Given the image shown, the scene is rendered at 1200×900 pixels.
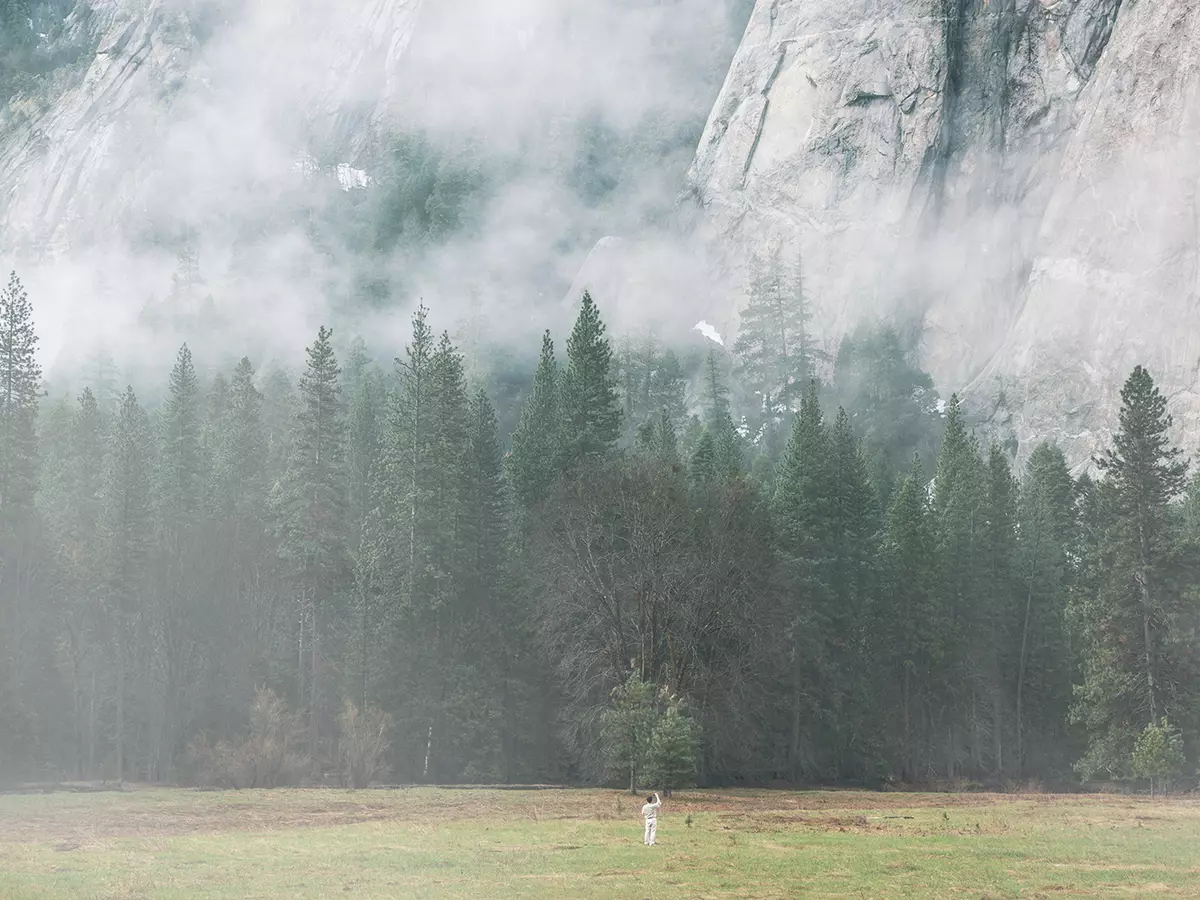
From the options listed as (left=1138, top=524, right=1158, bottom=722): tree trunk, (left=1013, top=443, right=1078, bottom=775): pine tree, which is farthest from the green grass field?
(left=1013, top=443, right=1078, bottom=775): pine tree

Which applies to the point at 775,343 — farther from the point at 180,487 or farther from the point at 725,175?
the point at 180,487

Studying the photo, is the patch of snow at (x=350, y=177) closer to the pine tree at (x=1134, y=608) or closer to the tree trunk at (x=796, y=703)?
the tree trunk at (x=796, y=703)

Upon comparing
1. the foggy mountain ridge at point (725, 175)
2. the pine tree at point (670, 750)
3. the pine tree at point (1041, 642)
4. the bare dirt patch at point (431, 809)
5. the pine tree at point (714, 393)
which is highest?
the foggy mountain ridge at point (725, 175)

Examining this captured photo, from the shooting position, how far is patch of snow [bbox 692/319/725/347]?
14615 centimetres

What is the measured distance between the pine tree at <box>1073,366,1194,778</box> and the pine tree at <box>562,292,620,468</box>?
79.4 feet

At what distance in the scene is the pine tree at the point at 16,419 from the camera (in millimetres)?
62625

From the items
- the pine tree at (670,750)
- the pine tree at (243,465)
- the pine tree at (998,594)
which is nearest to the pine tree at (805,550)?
the pine tree at (998,594)

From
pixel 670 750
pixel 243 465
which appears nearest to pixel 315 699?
pixel 243 465

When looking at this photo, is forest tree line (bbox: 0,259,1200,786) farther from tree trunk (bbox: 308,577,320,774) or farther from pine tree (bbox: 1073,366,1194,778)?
tree trunk (bbox: 308,577,320,774)

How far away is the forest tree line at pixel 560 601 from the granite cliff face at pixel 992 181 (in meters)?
31.0

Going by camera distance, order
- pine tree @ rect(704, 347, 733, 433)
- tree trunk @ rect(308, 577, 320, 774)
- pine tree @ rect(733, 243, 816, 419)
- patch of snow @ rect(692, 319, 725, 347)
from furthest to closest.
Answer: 1. patch of snow @ rect(692, 319, 725, 347)
2. pine tree @ rect(733, 243, 816, 419)
3. pine tree @ rect(704, 347, 733, 433)
4. tree trunk @ rect(308, 577, 320, 774)

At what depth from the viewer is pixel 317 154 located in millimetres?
187250

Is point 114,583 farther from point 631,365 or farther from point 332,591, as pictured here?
point 631,365

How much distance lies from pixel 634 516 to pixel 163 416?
Result: 50456 millimetres
